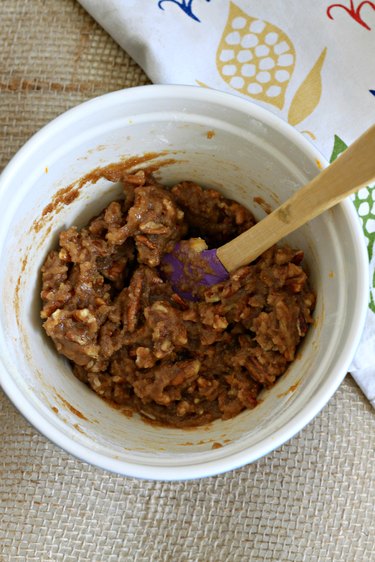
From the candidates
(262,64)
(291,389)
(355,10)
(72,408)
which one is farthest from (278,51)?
(72,408)

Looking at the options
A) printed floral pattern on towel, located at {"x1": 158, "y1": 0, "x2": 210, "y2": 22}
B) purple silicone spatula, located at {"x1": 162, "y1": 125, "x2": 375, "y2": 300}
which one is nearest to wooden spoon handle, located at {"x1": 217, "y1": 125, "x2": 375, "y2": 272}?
purple silicone spatula, located at {"x1": 162, "y1": 125, "x2": 375, "y2": 300}

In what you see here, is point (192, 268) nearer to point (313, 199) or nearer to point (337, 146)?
point (313, 199)

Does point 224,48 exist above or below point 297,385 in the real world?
above

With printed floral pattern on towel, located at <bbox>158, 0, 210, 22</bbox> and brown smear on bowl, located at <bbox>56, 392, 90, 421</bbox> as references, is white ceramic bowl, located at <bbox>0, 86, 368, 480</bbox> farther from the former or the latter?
printed floral pattern on towel, located at <bbox>158, 0, 210, 22</bbox>

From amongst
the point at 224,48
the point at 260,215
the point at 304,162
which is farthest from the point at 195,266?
the point at 224,48

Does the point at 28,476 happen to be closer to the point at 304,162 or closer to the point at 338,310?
the point at 338,310
